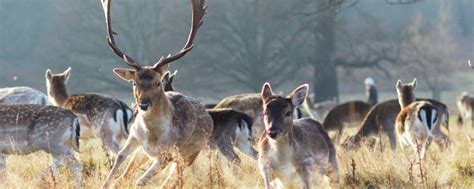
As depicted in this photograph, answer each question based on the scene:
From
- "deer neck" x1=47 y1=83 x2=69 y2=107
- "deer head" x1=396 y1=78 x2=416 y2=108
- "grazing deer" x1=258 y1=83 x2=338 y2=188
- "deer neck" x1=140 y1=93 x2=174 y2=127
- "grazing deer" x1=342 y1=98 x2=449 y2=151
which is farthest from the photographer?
"grazing deer" x1=342 y1=98 x2=449 y2=151

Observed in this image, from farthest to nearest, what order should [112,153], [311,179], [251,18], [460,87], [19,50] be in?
[460,87], [19,50], [251,18], [112,153], [311,179]

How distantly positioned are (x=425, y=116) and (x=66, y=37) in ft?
80.2

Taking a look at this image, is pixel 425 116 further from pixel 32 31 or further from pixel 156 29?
pixel 32 31

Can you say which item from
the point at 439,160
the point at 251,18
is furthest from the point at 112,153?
the point at 251,18

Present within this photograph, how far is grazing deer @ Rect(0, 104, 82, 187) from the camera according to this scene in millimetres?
8625

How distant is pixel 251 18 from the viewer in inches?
1326

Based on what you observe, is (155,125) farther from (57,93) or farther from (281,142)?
(57,93)

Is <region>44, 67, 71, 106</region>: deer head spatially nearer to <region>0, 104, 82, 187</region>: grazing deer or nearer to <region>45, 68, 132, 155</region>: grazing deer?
<region>45, 68, 132, 155</region>: grazing deer

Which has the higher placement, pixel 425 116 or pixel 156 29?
pixel 156 29

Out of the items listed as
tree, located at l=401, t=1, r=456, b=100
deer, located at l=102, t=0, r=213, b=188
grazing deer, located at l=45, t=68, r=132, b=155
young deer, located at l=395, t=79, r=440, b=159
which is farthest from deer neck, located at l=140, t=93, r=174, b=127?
tree, located at l=401, t=1, r=456, b=100

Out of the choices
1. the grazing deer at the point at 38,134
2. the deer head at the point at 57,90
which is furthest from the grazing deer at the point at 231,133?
the deer head at the point at 57,90

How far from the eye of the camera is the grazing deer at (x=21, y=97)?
43.1 feet

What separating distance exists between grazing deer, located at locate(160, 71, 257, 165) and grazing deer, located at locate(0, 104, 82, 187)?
163 cm

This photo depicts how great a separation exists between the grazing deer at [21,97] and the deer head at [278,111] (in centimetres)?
655
